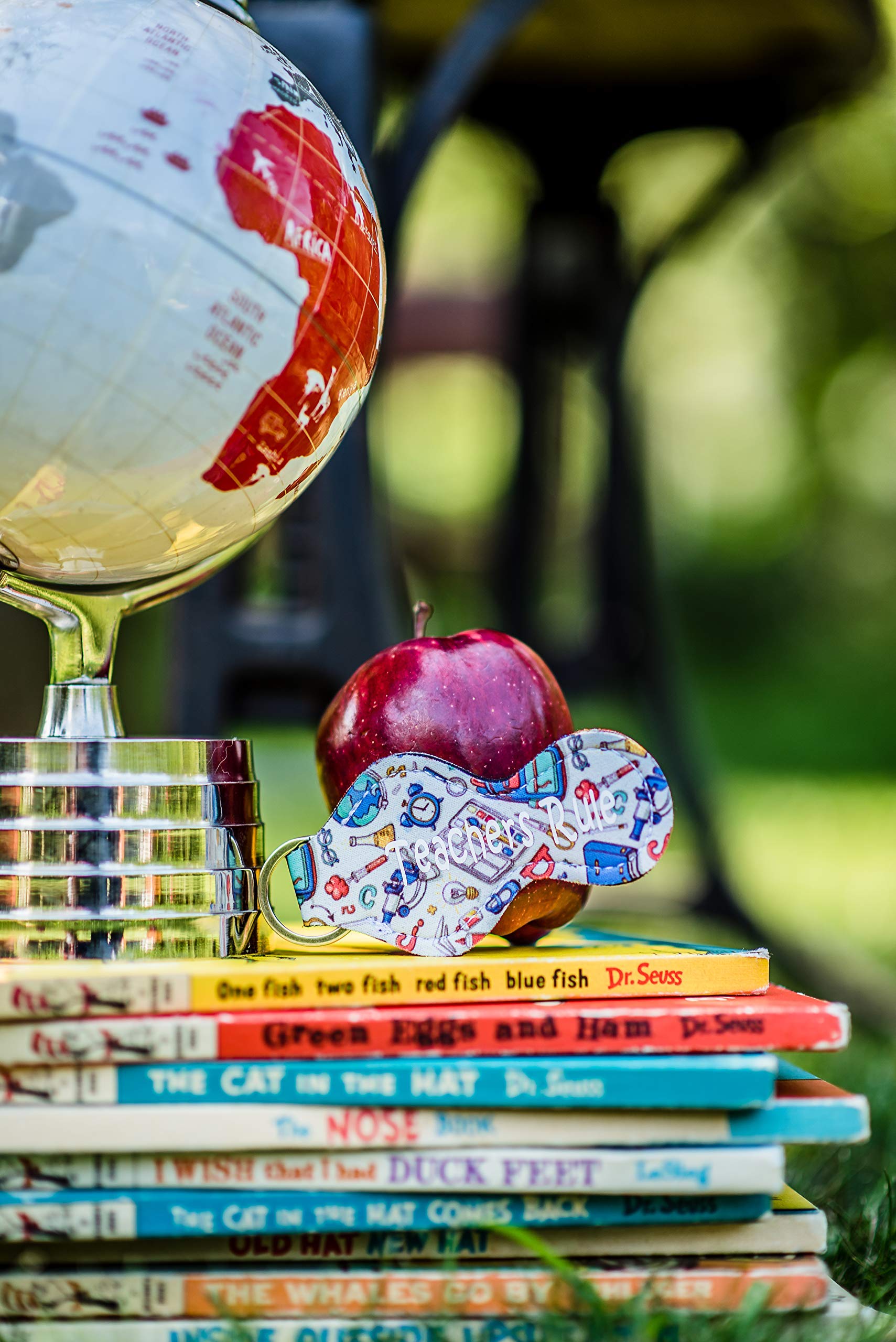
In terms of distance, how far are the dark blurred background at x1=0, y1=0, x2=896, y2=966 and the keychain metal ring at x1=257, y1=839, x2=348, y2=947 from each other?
20.4 inches

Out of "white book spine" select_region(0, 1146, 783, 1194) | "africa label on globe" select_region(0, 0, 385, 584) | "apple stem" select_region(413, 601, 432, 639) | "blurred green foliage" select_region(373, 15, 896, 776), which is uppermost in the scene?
"blurred green foliage" select_region(373, 15, 896, 776)

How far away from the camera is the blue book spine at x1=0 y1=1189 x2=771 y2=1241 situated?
0.76m

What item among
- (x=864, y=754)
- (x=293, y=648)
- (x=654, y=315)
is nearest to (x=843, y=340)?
(x=654, y=315)

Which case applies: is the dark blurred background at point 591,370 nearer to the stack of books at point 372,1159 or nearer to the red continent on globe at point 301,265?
the red continent on globe at point 301,265

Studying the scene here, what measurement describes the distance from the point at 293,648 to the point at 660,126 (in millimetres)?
1326

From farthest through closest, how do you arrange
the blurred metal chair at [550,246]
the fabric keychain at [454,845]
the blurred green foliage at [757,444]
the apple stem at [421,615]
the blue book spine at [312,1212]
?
the blurred green foliage at [757,444]
the blurred metal chair at [550,246]
the apple stem at [421,615]
the fabric keychain at [454,845]
the blue book spine at [312,1212]

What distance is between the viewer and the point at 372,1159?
0.78 meters

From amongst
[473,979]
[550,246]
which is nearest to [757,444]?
[550,246]

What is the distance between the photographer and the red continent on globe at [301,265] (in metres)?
0.85

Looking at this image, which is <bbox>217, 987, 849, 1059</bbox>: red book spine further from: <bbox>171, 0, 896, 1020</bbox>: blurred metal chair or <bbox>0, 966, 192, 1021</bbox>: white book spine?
<bbox>171, 0, 896, 1020</bbox>: blurred metal chair

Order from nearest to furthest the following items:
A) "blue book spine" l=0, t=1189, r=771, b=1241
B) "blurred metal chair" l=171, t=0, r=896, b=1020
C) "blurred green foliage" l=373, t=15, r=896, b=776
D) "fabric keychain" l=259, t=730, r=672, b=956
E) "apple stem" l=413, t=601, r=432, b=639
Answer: "blue book spine" l=0, t=1189, r=771, b=1241 → "fabric keychain" l=259, t=730, r=672, b=956 → "apple stem" l=413, t=601, r=432, b=639 → "blurred metal chair" l=171, t=0, r=896, b=1020 → "blurred green foliage" l=373, t=15, r=896, b=776

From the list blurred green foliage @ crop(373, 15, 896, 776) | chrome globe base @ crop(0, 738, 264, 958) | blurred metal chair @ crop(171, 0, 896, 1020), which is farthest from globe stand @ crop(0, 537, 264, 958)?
blurred green foliage @ crop(373, 15, 896, 776)

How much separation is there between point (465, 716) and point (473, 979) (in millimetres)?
190

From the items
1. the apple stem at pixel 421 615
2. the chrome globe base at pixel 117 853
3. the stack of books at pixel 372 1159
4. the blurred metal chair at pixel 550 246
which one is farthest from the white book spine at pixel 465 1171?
the blurred metal chair at pixel 550 246
